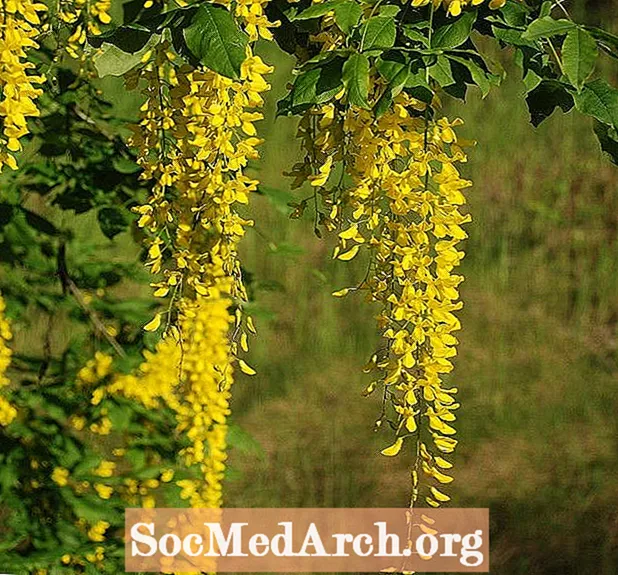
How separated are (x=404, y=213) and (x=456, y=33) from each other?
16cm

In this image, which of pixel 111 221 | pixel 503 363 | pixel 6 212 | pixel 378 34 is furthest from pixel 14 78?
pixel 503 363

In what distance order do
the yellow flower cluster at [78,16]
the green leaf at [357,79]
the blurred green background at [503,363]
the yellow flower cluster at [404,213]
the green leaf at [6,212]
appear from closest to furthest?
the green leaf at [357,79] → the yellow flower cluster at [404,213] → the yellow flower cluster at [78,16] → the green leaf at [6,212] → the blurred green background at [503,363]

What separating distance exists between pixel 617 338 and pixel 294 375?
1.18 m

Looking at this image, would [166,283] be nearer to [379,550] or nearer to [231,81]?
[231,81]

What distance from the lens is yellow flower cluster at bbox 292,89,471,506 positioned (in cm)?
104

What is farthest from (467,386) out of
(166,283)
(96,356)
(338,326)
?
Answer: (166,283)

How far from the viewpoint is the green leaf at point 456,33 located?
39.1 inches

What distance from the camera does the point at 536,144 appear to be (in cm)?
508

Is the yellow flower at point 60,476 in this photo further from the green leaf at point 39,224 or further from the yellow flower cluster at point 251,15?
the yellow flower cluster at point 251,15

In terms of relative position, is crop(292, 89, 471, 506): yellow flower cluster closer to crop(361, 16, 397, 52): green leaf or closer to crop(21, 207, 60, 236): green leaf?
crop(361, 16, 397, 52): green leaf

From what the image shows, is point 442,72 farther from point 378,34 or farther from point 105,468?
point 105,468

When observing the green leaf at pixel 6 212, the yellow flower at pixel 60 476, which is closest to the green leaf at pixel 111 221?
the green leaf at pixel 6 212

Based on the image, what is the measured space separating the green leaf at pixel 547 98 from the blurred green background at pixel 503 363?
2.46 meters

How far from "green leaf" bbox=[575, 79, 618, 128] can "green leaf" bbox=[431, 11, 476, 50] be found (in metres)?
0.10
